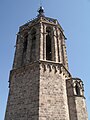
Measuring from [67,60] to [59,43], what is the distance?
1.97m

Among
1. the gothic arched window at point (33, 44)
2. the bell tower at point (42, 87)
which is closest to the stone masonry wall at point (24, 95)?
the bell tower at point (42, 87)

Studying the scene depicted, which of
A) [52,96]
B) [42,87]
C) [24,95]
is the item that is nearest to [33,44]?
[42,87]

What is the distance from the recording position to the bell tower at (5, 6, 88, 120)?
46.6 feet

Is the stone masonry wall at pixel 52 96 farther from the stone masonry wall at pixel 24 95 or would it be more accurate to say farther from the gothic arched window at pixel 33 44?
the gothic arched window at pixel 33 44

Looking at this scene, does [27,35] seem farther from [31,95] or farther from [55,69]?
[31,95]

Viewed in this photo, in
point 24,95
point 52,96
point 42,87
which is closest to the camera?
point 52,96

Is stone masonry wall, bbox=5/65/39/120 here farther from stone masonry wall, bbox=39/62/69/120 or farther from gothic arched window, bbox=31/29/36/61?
gothic arched window, bbox=31/29/36/61

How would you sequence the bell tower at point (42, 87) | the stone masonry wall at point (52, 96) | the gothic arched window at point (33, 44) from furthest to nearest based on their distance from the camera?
the gothic arched window at point (33, 44)
the bell tower at point (42, 87)
the stone masonry wall at point (52, 96)

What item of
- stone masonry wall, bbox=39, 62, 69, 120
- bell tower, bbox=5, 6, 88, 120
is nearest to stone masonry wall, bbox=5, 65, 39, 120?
bell tower, bbox=5, 6, 88, 120

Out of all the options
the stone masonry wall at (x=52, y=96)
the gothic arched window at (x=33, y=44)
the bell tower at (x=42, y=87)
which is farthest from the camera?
the gothic arched window at (x=33, y=44)

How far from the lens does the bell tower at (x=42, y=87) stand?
46.6 feet

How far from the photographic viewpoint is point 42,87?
15.1m

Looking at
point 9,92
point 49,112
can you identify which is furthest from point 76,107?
point 9,92

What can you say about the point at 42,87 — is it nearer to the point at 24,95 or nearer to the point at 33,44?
the point at 24,95
